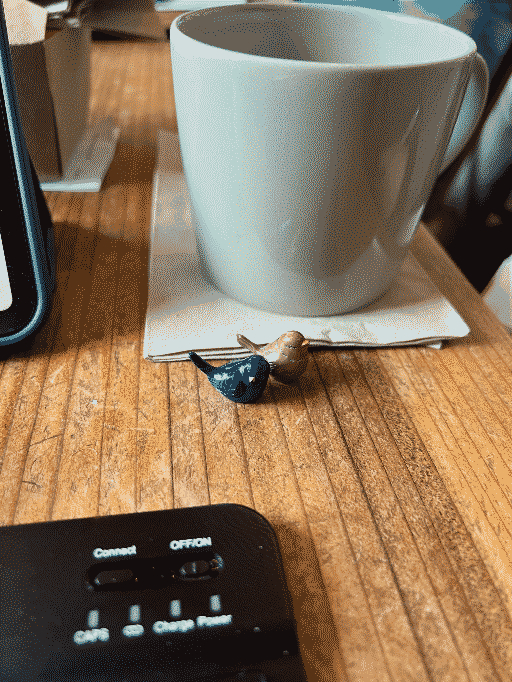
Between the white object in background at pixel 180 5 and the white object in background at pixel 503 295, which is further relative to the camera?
the white object in background at pixel 180 5

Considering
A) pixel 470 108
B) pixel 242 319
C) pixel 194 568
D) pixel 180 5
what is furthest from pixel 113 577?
pixel 180 5

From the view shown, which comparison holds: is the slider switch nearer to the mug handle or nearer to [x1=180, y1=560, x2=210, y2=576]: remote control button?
[x1=180, y1=560, x2=210, y2=576]: remote control button

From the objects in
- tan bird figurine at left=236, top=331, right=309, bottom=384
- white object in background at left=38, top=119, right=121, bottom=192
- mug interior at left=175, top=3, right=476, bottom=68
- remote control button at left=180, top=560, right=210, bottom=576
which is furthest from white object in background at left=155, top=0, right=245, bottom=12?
remote control button at left=180, top=560, right=210, bottom=576

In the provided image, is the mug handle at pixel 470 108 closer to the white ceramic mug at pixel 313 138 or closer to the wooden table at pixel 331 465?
the white ceramic mug at pixel 313 138

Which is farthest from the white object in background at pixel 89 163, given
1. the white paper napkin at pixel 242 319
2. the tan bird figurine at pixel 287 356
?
the tan bird figurine at pixel 287 356

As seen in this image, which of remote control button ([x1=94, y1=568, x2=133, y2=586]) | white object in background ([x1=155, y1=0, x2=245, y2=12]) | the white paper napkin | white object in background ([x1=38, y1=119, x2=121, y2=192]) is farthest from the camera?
white object in background ([x1=155, y1=0, x2=245, y2=12])

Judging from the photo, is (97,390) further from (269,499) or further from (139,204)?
(139,204)

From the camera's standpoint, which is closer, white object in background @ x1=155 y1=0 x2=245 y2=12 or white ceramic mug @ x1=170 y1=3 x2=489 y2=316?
white ceramic mug @ x1=170 y1=3 x2=489 y2=316
